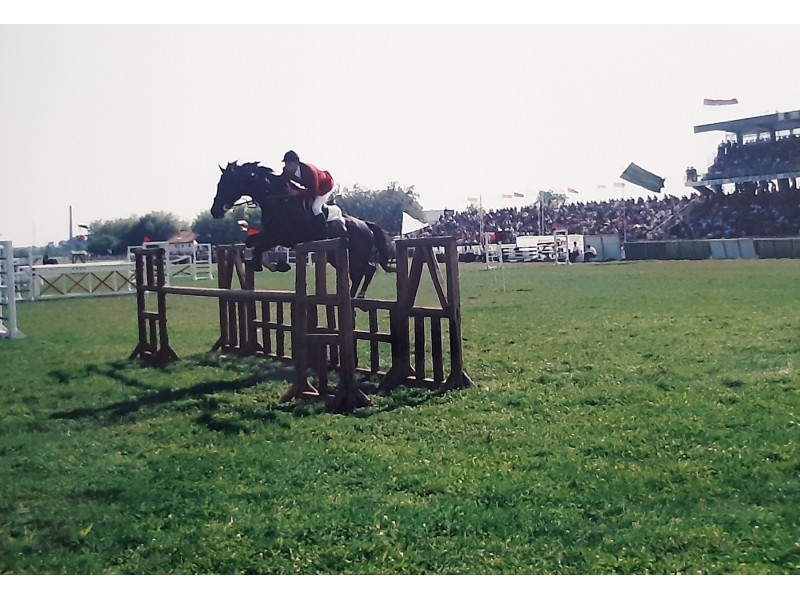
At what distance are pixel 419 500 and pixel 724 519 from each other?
3.40ft

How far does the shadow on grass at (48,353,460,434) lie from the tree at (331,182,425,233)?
152 centimetres

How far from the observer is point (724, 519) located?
2.83 meters

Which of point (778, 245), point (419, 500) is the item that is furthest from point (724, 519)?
point (778, 245)

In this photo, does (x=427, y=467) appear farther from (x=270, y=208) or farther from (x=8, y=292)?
(x=8, y=292)

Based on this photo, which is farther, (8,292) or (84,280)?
(84,280)

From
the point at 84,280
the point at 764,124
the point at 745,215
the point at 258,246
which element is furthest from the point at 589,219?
the point at 258,246

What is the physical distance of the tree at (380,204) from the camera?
23.0 feet

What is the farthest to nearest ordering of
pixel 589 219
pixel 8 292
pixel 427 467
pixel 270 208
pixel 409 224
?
1. pixel 589 219
2. pixel 8 292
3. pixel 409 224
4. pixel 270 208
5. pixel 427 467

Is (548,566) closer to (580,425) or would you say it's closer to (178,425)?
(580,425)

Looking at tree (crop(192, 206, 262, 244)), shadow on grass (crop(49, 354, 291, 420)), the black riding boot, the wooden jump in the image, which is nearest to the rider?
the black riding boot

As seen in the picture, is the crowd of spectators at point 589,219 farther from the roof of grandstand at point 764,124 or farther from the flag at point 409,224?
the flag at point 409,224

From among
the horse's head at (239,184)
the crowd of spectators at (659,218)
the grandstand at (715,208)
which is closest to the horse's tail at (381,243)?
the horse's head at (239,184)

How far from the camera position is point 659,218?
18219 millimetres

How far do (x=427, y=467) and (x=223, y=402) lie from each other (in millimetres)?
1869
